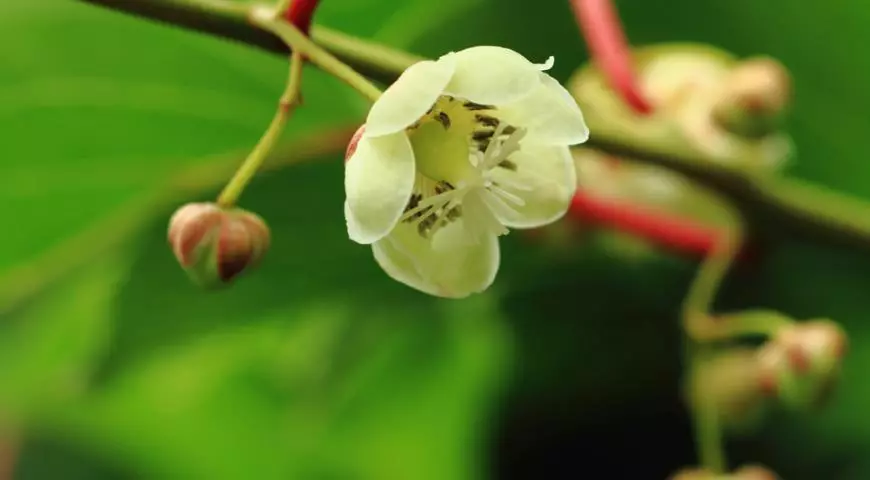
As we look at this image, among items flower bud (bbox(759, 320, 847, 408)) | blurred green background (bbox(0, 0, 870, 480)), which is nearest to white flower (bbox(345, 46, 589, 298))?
flower bud (bbox(759, 320, 847, 408))

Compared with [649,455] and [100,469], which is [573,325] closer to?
[649,455]

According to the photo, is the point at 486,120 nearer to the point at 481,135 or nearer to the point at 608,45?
the point at 481,135

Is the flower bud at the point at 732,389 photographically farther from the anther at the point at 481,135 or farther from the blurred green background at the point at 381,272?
the anther at the point at 481,135

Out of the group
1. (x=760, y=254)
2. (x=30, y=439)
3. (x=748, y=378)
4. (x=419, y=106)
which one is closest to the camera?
(x=419, y=106)

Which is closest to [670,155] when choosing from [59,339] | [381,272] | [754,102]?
[754,102]

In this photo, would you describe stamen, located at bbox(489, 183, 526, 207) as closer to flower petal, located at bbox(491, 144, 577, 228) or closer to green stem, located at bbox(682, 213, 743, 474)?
flower petal, located at bbox(491, 144, 577, 228)

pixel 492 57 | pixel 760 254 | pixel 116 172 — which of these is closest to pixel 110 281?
pixel 116 172

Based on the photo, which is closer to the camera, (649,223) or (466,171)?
(466,171)
